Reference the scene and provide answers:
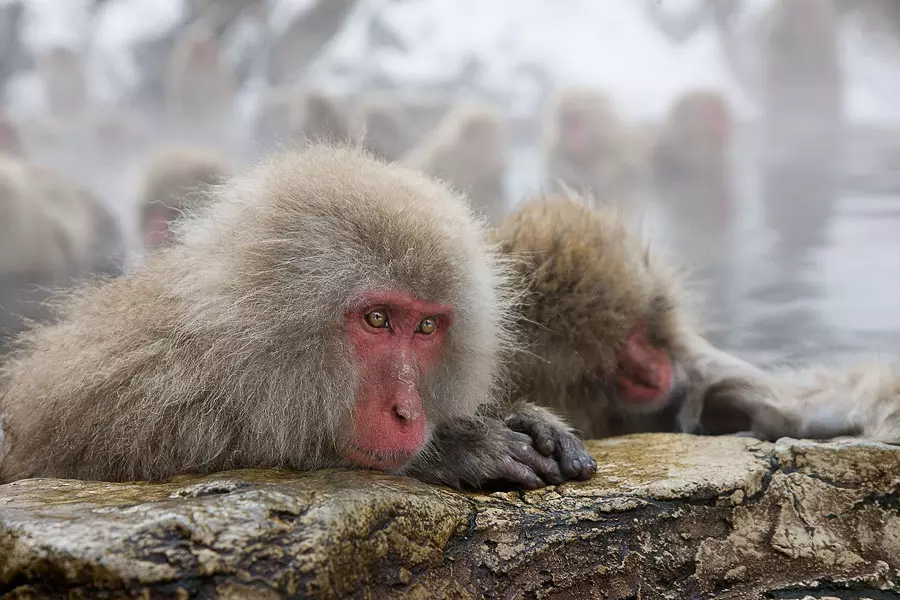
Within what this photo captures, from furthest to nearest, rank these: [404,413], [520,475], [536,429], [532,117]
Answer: [532,117]
[536,429]
[520,475]
[404,413]

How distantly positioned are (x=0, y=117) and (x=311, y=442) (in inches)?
200

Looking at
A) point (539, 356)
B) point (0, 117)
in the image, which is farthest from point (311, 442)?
point (0, 117)

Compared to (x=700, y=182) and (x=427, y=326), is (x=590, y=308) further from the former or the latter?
(x=700, y=182)

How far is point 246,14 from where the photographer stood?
6.60 meters

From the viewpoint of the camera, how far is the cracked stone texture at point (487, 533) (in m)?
1.57

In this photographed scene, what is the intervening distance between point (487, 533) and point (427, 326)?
0.59 metres

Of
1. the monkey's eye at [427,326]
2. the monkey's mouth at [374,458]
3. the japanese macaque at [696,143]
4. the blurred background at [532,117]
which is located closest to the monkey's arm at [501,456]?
the monkey's mouth at [374,458]

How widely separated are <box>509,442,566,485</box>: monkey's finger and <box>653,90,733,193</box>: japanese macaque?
4584 millimetres

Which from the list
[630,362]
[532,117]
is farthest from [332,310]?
[532,117]

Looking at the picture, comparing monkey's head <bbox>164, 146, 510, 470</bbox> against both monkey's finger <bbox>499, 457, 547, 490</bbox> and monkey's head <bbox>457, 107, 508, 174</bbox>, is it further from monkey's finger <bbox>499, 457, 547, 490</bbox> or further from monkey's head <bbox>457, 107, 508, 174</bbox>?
monkey's head <bbox>457, 107, 508, 174</bbox>

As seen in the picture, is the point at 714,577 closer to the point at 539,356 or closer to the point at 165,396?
the point at 539,356

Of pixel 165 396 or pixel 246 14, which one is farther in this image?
pixel 246 14

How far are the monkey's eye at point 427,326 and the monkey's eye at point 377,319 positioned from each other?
111mm

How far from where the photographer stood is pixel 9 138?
19.9ft
